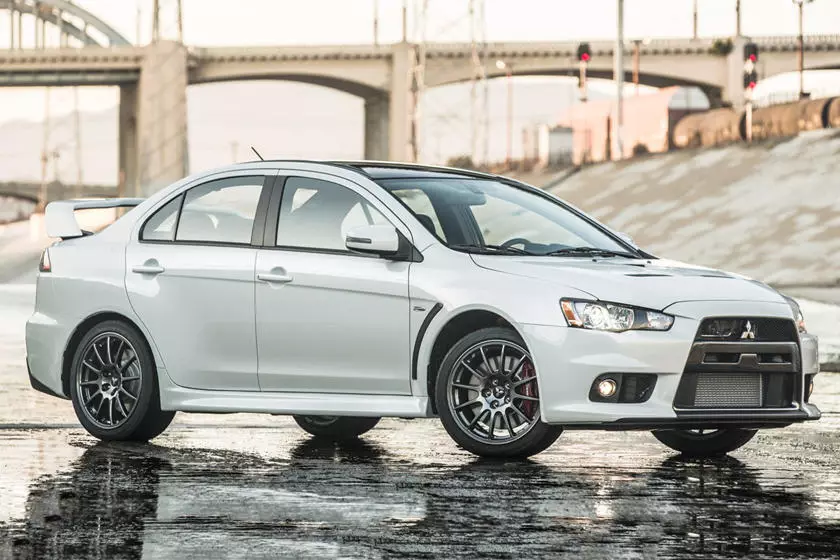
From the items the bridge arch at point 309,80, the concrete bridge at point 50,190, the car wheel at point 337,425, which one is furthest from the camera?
the concrete bridge at point 50,190

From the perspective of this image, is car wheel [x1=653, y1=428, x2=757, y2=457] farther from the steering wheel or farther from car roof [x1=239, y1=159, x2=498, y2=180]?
car roof [x1=239, y1=159, x2=498, y2=180]

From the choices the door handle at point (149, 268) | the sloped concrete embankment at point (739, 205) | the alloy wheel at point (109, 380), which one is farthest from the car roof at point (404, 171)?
A: the sloped concrete embankment at point (739, 205)

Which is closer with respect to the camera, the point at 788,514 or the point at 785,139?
the point at 788,514

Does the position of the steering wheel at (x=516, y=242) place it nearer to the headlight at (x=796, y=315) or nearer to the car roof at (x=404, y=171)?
the car roof at (x=404, y=171)

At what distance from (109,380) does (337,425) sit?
1406mm

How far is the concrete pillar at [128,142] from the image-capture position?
12006 cm

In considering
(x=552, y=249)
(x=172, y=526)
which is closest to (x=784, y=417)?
(x=552, y=249)

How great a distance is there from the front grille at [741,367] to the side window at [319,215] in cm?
196

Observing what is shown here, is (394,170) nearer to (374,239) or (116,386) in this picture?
(374,239)

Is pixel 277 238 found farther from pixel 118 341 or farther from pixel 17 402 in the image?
pixel 17 402

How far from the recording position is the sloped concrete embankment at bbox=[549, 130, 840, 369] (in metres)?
46.2

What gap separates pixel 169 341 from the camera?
1052 cm

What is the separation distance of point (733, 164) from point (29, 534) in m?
59.9

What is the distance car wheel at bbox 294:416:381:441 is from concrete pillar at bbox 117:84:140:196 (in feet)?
358
